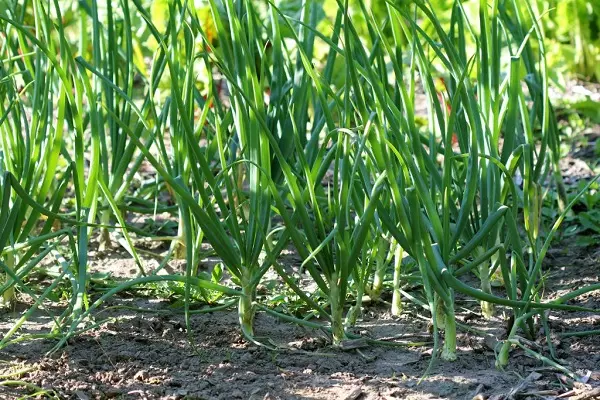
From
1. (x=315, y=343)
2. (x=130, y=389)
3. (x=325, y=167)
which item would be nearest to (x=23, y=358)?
(x=130, y=389)

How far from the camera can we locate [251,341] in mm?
2029

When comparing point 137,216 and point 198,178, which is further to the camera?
point 137,216

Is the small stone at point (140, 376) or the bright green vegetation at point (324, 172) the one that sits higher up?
the bright green vegetation at point (324, 172)

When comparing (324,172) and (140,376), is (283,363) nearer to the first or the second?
(140,376)

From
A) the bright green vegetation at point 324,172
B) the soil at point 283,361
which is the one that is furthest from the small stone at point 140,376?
Result: the bright green vegetation at point 324,172

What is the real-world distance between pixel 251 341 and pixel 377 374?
0.29 meters

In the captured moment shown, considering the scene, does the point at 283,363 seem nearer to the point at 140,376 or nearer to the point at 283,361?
the point at 283,361

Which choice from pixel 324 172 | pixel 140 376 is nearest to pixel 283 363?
pixel 140 376

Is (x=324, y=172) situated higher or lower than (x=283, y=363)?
higher

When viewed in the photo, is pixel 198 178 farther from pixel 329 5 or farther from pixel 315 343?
pixel 329 5

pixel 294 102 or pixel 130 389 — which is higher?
pixel 294 102

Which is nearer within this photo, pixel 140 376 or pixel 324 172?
pixel 140 376

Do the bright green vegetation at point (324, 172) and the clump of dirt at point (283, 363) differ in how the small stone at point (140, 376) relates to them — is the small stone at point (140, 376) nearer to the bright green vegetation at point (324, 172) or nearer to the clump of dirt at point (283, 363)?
the clump of dirt at point (283, 363)

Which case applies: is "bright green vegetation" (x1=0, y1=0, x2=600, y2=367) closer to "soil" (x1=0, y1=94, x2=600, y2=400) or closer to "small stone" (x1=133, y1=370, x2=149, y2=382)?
"soil" (x1=0, y1=94, x2=600, y2=400)
